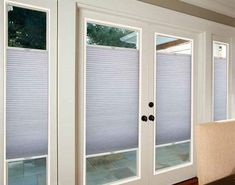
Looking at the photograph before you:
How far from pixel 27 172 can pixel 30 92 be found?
28.3 inches

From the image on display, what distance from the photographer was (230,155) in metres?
1.31

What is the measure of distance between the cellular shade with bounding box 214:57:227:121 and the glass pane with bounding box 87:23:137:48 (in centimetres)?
159

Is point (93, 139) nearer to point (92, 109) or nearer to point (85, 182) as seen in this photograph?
point (92, 109)

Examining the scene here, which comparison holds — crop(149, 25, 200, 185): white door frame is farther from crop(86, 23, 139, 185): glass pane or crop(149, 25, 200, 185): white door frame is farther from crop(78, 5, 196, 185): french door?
crop(86, 23, 139, 185): glass pane

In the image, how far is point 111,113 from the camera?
2248 millimetres

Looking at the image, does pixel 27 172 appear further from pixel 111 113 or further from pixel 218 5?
pixel 218 5

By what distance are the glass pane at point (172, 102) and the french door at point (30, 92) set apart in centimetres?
133

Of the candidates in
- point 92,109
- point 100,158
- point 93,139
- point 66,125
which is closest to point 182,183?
point 100,158

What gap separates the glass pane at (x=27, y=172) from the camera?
5.82 feet

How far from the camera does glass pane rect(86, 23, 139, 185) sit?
214 cm

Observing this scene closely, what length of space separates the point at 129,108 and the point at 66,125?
778 mm

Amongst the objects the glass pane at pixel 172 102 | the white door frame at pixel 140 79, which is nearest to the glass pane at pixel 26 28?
the white door frame at pixel 140 79

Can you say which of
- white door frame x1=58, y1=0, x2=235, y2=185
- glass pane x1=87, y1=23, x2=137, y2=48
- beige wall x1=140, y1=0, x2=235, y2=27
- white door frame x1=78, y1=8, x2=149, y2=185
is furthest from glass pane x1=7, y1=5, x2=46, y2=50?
beige wall x1=140, y1=0, x2=235, y2=27

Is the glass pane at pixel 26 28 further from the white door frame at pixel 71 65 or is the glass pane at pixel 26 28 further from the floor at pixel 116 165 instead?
the floor at pixel 116 165
